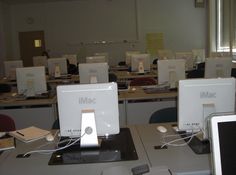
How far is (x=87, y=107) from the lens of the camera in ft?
7.18

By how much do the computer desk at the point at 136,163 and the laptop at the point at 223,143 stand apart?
606 mm

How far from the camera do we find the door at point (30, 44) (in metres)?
10.7

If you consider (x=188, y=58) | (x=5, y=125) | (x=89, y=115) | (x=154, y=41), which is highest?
(x=154, y=41)

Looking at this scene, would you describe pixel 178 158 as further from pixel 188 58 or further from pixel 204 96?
pixel 188 58

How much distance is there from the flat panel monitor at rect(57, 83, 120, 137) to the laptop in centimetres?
107

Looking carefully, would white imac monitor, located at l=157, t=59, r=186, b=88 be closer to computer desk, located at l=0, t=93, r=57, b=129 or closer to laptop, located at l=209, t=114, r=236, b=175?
computer desk, located at l=0, t=93, r=57, b=129

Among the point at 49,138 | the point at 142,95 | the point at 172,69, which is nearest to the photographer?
the point at 49,138

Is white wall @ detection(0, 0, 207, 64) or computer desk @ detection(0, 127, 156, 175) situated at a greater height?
white wall @ detection(0, 0, 207, 64)

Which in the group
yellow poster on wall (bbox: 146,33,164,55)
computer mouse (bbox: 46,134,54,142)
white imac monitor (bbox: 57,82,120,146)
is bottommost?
computer mouse (bbox: 46,134,54,142)

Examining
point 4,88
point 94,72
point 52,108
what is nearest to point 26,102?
point 52,108

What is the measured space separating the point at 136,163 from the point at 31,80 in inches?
106

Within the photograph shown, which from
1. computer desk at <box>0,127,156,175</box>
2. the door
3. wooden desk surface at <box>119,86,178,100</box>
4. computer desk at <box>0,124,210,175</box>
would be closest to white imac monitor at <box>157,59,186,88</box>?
wooden desk surface at <box>119,86,178,100</box>

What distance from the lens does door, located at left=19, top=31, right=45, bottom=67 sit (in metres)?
10.7

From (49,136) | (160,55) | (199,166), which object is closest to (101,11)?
(160,55)
